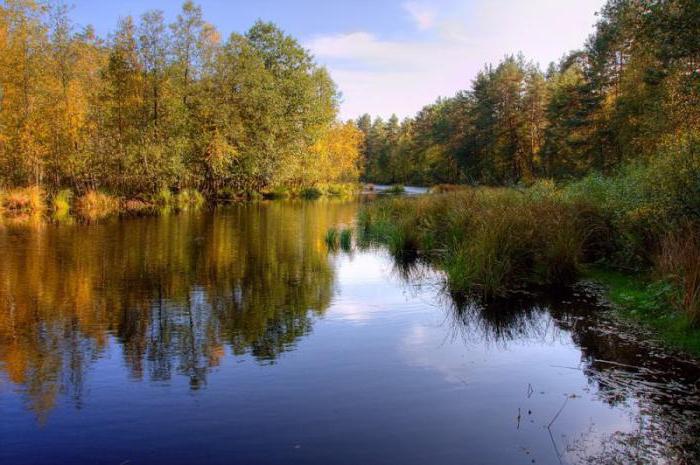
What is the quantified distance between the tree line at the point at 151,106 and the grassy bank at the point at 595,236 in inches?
952

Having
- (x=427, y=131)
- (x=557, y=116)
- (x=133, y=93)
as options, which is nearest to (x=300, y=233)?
(x=133, y=93)

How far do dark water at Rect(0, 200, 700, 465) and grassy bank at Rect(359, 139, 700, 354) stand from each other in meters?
0.80

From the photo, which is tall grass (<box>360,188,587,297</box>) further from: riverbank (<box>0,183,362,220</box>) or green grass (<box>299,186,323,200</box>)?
green grass (<box>299,186,323,200</box>)

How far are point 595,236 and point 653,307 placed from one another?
4.56 meters

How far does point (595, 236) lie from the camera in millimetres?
13102

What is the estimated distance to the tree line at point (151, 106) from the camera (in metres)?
28.1

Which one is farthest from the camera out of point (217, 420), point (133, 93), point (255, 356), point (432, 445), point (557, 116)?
point (557, 116)

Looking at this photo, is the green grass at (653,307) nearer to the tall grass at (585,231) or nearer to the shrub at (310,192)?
the tall grass at (585,231)

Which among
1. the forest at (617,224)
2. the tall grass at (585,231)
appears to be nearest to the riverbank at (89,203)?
the forest at (617,224)

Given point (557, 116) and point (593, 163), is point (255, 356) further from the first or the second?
point (557, 116)

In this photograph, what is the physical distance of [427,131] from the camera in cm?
8906

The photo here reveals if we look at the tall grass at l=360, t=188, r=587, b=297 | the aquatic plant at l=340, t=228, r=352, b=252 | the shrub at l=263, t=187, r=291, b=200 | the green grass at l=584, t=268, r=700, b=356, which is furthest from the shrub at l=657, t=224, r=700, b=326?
the shrub at l=263, t=187, r=291, b=200

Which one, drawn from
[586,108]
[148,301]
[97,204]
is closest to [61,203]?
[97,204]

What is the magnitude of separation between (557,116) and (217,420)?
45958 millimetres
